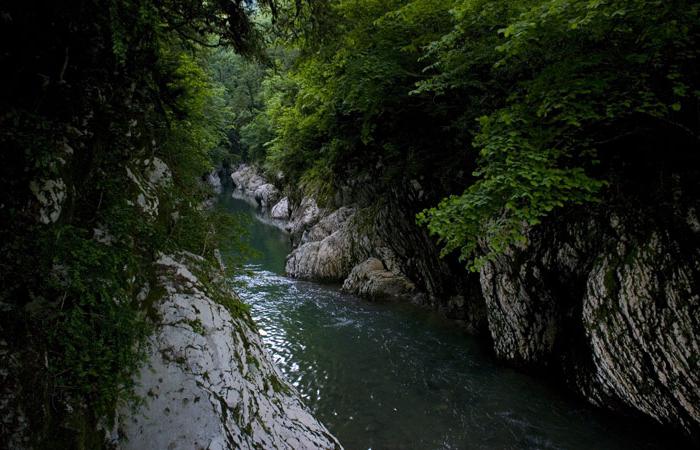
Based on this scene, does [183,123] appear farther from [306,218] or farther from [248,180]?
[248,180]

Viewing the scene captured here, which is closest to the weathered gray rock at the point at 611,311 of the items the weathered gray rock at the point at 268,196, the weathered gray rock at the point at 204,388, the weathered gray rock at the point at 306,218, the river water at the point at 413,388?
the river water at the point at 413,388

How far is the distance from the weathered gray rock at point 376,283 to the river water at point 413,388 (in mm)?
665

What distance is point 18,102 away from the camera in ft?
10.5

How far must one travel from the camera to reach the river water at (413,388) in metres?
6.17

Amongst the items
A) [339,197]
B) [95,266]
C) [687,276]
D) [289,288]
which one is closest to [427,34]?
[687,276]

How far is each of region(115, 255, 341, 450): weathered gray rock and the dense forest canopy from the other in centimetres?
29

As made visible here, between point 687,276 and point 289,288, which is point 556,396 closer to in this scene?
point 687,276

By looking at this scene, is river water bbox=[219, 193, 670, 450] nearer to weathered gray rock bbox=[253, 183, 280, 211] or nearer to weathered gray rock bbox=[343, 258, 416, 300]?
weathered gray rock bbox=[343, 258, 416, 300]

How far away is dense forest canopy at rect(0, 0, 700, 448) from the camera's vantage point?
9.45ft

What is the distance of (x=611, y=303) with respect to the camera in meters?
6.14

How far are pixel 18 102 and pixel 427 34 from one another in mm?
7176

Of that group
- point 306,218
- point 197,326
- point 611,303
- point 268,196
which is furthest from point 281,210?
point 197,326

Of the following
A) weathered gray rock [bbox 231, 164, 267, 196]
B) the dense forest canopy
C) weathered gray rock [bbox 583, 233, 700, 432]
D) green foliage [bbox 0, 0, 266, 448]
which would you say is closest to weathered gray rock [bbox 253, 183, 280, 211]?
weathered gray rock [bbox 231, 164, 267, 196]

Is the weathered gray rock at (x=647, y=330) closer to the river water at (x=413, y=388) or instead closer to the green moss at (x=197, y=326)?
the river water at (x=413, y=388)
